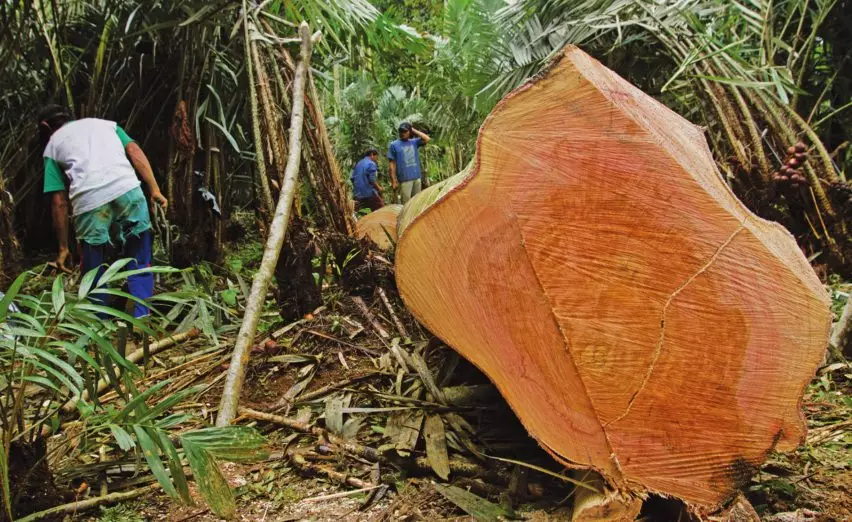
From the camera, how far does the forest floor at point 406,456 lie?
1666mm

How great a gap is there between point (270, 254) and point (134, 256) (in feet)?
4.04

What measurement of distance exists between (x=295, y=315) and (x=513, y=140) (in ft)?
6.57

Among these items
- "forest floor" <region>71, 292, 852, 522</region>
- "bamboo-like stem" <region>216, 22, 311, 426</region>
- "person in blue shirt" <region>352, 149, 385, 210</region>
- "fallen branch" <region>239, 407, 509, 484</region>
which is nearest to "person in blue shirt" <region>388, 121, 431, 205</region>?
"person in blue shirt" <region>352, 149, 385, 210</region>

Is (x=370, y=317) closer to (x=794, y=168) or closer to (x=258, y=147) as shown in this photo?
(x=258, y=147)

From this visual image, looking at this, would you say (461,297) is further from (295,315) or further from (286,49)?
(286,49)

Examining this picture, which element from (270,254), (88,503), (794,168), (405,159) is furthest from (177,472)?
(405,159)

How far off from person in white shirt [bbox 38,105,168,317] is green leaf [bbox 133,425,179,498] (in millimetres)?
2030

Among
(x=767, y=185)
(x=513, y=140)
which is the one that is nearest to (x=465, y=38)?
(x=767, y=185)

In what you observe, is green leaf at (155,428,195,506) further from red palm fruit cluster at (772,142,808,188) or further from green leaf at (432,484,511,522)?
red palm fruit cluster at (772,142,808,188)

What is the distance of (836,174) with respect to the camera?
11.2 feet


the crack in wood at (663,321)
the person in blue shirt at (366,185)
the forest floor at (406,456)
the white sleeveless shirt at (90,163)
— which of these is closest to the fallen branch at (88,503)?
the forest floor at (406,456)

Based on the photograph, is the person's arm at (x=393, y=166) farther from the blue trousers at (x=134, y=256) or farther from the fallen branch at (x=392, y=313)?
the fallen branch at (x=392, y=313)

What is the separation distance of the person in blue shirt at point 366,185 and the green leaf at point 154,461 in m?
6.03

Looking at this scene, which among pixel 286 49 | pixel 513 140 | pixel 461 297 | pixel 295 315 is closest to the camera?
pixel 513 140
